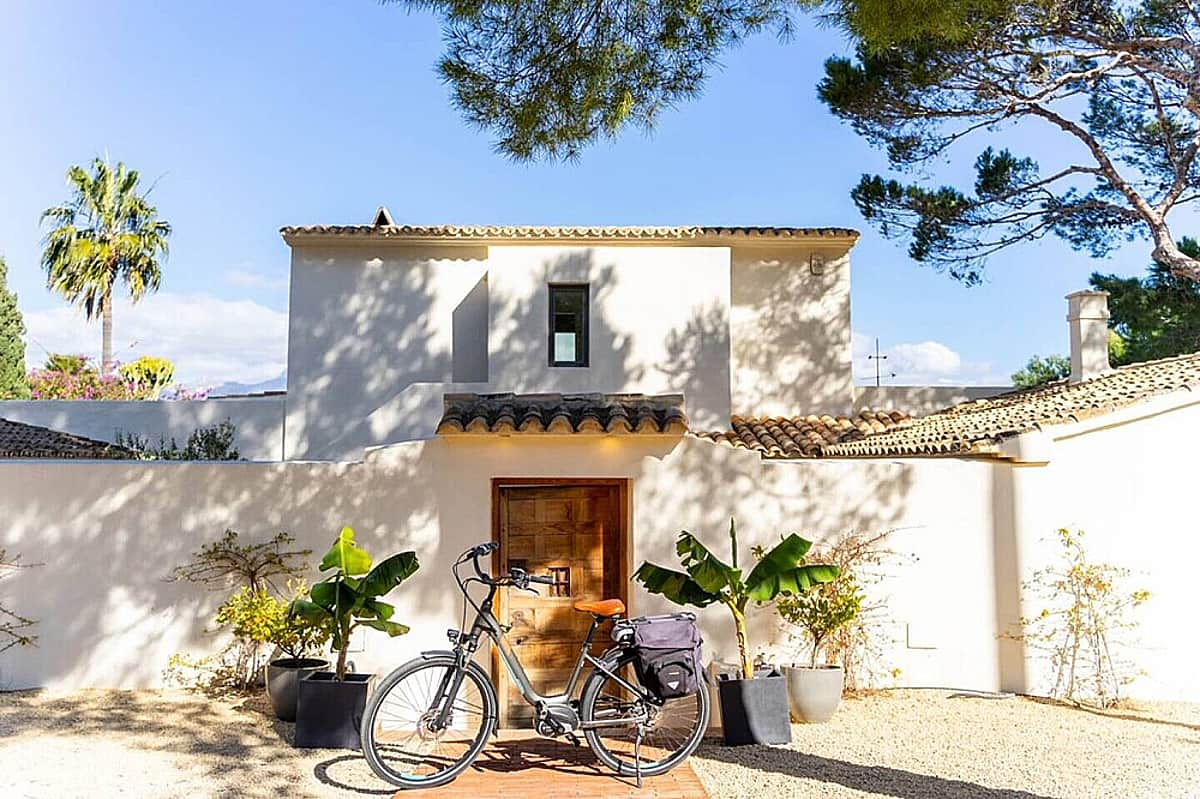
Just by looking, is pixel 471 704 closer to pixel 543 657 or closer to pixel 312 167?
pixel 543 657

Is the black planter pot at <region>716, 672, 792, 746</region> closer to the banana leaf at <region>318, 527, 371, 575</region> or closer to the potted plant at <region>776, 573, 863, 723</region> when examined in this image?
the potted plant at <region>776, 573, 863, 723</region>

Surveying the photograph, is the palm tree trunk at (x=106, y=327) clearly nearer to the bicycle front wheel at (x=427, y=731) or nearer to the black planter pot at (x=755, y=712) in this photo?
the bicycle front wheel at (x=427, y=731)

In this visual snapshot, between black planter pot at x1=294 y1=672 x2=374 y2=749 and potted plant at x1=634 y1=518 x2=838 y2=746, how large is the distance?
2690mm

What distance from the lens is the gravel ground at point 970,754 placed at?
6.63 meters

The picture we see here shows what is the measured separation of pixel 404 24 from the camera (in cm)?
860

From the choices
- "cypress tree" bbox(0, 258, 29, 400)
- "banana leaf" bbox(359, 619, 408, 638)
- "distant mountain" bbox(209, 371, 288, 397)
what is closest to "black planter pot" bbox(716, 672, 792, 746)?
"banana leaf" bbox(359, 619, 408, 638)

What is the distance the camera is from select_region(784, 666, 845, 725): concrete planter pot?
8.30 meters

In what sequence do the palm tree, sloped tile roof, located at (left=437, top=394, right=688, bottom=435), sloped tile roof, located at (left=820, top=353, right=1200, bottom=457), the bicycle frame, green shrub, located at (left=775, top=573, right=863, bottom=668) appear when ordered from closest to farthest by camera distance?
the bicycle frame
green shrub, located at (left=775, top=573, right=863, bottom=668)
sloped tile roof, located at (left=437, top=394, right=688, bottom=435)
sloped tile roof, located at (left=820, top=353, right=1200, bottom=457)
the palm tree

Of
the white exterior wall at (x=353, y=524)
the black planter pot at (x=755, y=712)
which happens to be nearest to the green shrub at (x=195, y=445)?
the white exterior wall at (x=353, y=524)

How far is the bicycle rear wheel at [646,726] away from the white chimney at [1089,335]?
33.3 feet

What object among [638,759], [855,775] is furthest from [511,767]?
[855,775]

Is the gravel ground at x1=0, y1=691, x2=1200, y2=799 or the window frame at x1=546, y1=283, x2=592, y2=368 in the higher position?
the window frame at x1=546, y1=283, x2=592, y2=368

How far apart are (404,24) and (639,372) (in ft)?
26.8

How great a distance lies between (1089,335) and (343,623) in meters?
12.2
